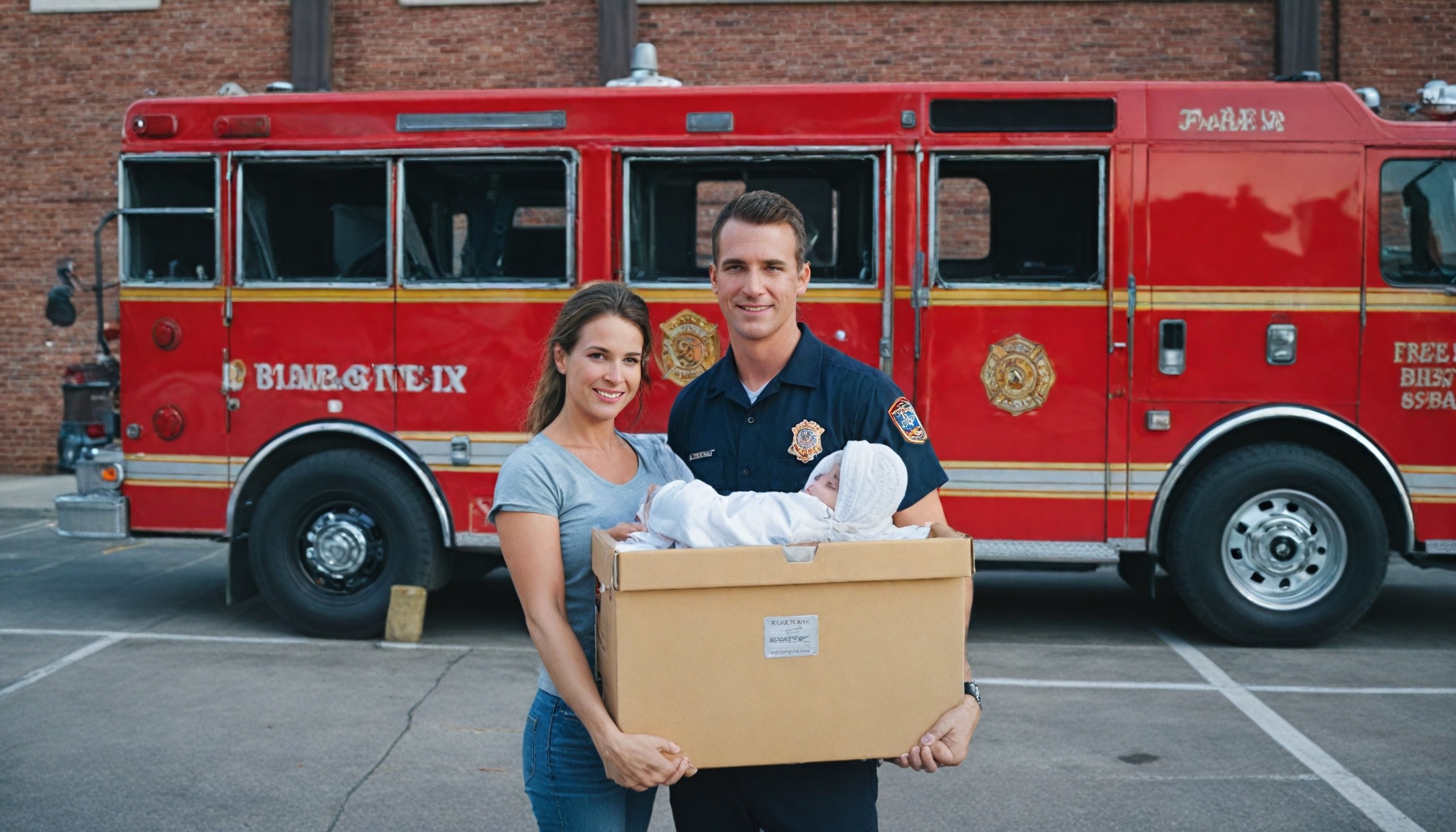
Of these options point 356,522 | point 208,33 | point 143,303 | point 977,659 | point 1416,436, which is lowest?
point 977,659

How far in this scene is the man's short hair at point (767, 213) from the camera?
2543 millimetres

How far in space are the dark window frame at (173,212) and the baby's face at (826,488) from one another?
239 inches

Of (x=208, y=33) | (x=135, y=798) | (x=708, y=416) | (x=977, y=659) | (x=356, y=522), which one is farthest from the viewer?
(x=208, y=33)

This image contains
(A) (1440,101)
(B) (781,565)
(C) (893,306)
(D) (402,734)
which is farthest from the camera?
(A) (1440,101)

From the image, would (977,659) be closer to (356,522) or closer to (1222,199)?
(1222,199)

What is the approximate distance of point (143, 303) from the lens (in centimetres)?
742

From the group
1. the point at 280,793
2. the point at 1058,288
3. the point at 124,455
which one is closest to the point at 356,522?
the point at 124,455

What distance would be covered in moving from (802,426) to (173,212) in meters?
6.05

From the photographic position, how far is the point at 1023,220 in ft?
24.1

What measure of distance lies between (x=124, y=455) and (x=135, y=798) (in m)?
3.46

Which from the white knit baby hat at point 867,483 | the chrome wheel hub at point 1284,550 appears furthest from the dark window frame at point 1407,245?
the white knit baby hat at point 867,483

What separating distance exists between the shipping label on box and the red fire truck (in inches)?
183

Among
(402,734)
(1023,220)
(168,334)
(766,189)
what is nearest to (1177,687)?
(1023,220)

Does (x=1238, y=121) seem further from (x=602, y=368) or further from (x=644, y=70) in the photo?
(x=602, y=368)
